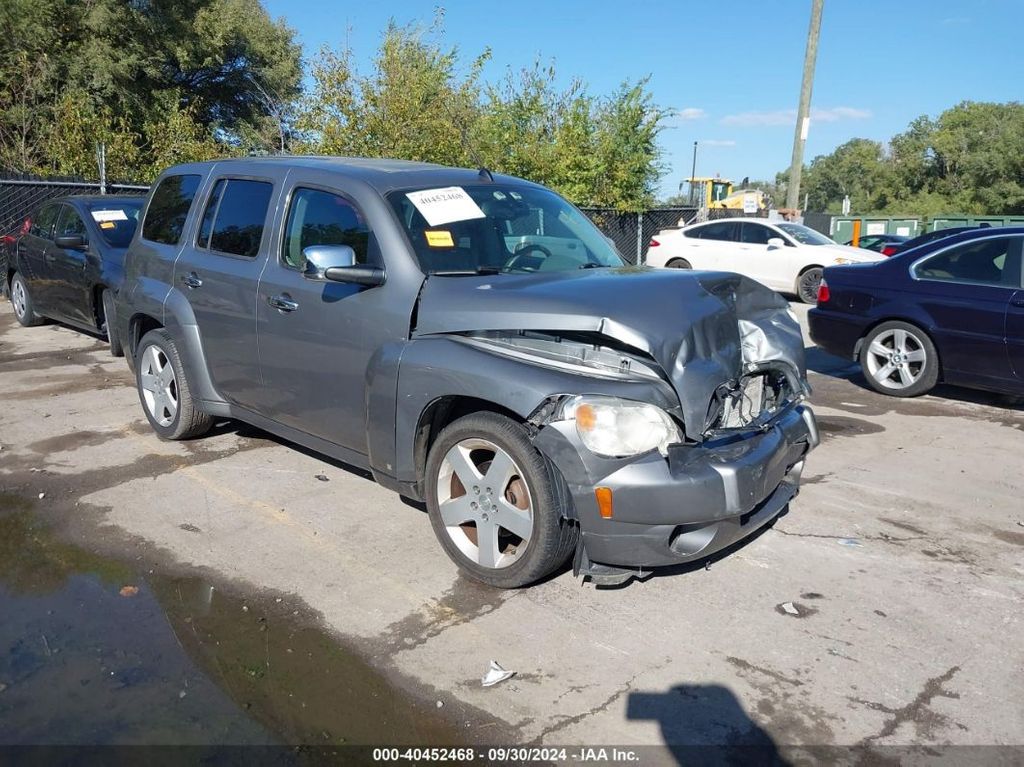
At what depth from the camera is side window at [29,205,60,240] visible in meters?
10.4

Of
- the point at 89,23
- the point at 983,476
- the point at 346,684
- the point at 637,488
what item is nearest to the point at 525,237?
the point at 637,488

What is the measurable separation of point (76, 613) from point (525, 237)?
2880mm

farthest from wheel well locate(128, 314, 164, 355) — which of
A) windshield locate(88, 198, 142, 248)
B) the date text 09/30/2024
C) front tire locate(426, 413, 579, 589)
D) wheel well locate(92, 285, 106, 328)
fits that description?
the date text 09/30/2024

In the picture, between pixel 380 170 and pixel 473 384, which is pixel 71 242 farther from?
pixel 473 384

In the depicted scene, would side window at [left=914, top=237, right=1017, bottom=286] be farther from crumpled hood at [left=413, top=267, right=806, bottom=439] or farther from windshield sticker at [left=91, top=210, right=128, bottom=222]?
windshield sticker at [left=91, top=210, right=128, bottom=222]

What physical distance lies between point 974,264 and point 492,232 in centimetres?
501

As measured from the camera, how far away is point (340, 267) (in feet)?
13.8

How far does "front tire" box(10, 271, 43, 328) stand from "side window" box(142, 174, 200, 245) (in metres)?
5.96

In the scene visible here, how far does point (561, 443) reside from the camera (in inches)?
139

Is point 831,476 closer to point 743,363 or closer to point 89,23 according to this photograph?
point 743,363

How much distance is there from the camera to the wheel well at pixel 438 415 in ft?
13.0

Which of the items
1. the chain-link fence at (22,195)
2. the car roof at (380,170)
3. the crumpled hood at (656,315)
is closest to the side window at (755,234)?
the chain-link fence at (22,195)

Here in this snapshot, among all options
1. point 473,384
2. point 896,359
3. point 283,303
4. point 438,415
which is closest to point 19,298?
point 283,303

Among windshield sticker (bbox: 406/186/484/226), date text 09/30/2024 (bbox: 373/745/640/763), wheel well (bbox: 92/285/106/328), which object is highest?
windshield sticker (bbox: 406/186/484/226)
